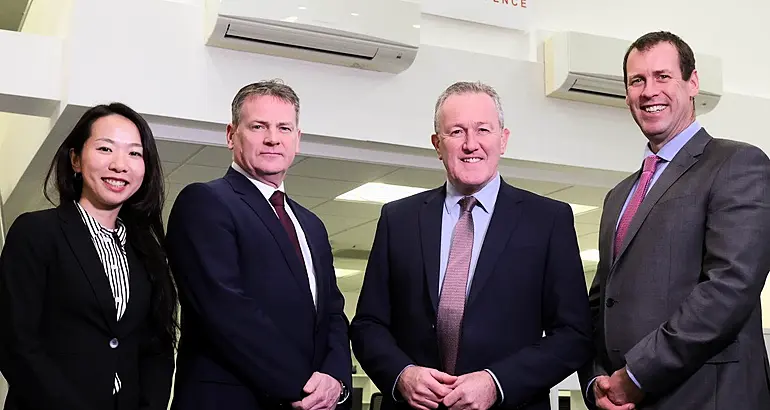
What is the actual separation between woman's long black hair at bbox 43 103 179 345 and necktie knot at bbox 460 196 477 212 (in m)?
0.84

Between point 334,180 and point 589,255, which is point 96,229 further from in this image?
point 589,255

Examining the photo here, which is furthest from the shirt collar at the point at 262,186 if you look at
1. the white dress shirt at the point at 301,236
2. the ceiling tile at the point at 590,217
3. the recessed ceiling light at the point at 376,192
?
the ceiling tile at the point at 590,217

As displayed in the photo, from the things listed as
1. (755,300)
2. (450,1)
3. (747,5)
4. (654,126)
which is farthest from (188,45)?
(747,5)

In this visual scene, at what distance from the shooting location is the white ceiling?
228 inches

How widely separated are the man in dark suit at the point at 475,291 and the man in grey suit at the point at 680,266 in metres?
0.13

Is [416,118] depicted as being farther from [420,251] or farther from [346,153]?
[420,251]

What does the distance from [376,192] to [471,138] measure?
193 inches

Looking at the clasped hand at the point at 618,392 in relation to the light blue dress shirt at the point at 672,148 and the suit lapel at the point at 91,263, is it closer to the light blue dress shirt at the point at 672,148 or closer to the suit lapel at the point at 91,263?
the light blue dress shirt at the point at 672,148

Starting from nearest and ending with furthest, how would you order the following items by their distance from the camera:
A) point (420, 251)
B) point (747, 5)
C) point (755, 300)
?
point (755, 300) → point (420, 251) → point (747, 5)

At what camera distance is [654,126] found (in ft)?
7.89

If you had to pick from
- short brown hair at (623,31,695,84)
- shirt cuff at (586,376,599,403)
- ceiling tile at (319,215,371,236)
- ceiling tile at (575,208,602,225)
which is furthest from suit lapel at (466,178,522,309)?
ceiling tile at (319,215,371,236)

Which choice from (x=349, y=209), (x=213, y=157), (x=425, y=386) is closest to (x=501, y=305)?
(x=425, y=386)

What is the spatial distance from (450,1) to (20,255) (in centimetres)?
346

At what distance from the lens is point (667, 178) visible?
2354 millimetres
